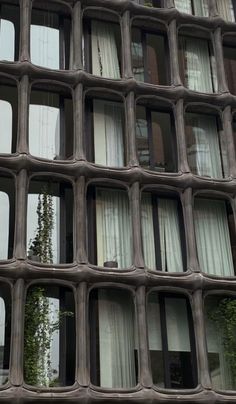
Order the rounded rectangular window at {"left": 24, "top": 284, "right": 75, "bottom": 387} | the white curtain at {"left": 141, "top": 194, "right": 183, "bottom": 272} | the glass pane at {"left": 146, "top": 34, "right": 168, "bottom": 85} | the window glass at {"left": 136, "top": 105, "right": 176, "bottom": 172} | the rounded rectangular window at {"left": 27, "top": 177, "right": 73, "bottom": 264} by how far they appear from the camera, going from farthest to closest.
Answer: the glass pane at {"left": 146, "top": 34, "right": 168, "bottom": 85} → the window glass at {"left": 136, "top": 105, "right": 176, "bottom": 172} → the white curtain at {"left": 141, "top": 194, "right": 183, "bottom": 272} → the rounded rectangular window at {"left": 27, "top": 177, "right": 73, "bottom": 264} → the rounded rectangular window at {"left": 24, "top": 284, "right": 75, "bottom": 387}

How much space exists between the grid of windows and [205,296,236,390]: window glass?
1.7 inches

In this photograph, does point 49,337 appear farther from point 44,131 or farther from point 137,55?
point 137,55

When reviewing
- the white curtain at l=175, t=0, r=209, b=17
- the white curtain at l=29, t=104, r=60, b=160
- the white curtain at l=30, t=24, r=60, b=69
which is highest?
the white curtain at l=175, t=0, r=209, b=17

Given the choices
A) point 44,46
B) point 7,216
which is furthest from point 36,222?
point 44,46

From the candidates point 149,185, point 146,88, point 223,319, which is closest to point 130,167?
point 149,185

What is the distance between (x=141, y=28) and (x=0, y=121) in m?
7.16

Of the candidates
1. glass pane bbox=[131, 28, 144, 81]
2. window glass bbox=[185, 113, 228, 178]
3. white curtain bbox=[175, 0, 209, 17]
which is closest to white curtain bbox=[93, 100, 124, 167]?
glass pane bbox=[131, 28, 144, 81]

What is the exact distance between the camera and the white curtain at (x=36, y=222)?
22.3 m

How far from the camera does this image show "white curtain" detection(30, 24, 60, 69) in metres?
25.1

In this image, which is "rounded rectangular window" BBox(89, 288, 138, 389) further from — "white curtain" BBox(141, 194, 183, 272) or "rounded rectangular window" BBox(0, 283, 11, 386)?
"rounded rectangular window" BBox(0, 283, 11, 386)

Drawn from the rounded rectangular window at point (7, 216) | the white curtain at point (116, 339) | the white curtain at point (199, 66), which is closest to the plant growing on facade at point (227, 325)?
the white curtain at point (116, 339)

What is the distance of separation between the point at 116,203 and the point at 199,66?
7.41 meters

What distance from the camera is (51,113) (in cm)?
2469

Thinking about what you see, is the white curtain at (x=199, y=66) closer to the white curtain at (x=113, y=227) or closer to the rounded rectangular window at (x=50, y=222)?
the white curtain at (x=113, y=227)
